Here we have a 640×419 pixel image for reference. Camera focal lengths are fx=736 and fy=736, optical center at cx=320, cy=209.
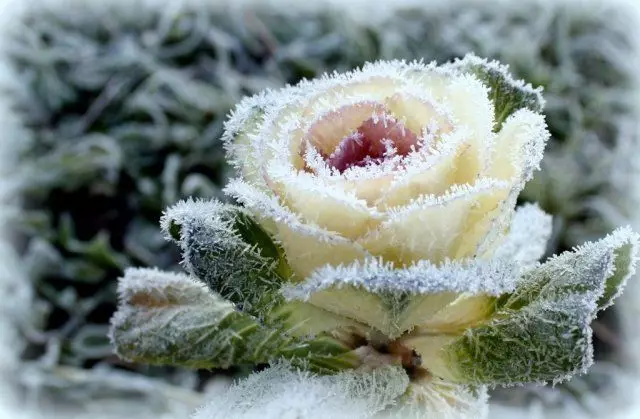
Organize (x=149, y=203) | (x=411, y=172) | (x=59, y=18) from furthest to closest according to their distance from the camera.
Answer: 1. (x=59, y=18)
2. (x=149, y=203)
3. (x=411, y=172)

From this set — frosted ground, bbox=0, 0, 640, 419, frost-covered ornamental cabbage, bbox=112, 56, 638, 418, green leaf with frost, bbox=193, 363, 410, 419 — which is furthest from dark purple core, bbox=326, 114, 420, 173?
frosted ground, bbox=0, 0, 640, 419

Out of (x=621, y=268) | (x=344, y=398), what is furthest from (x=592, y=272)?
(x=344, y=398)

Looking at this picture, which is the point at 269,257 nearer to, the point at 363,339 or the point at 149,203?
the point at 363,339

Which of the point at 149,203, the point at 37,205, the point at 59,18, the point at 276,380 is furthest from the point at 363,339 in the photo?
the point at 59,18

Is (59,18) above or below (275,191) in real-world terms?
above

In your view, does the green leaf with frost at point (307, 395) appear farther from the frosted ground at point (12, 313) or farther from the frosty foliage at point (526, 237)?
the frosted ground at point (12, 313)

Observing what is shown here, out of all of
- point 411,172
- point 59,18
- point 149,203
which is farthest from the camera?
point 59,18
